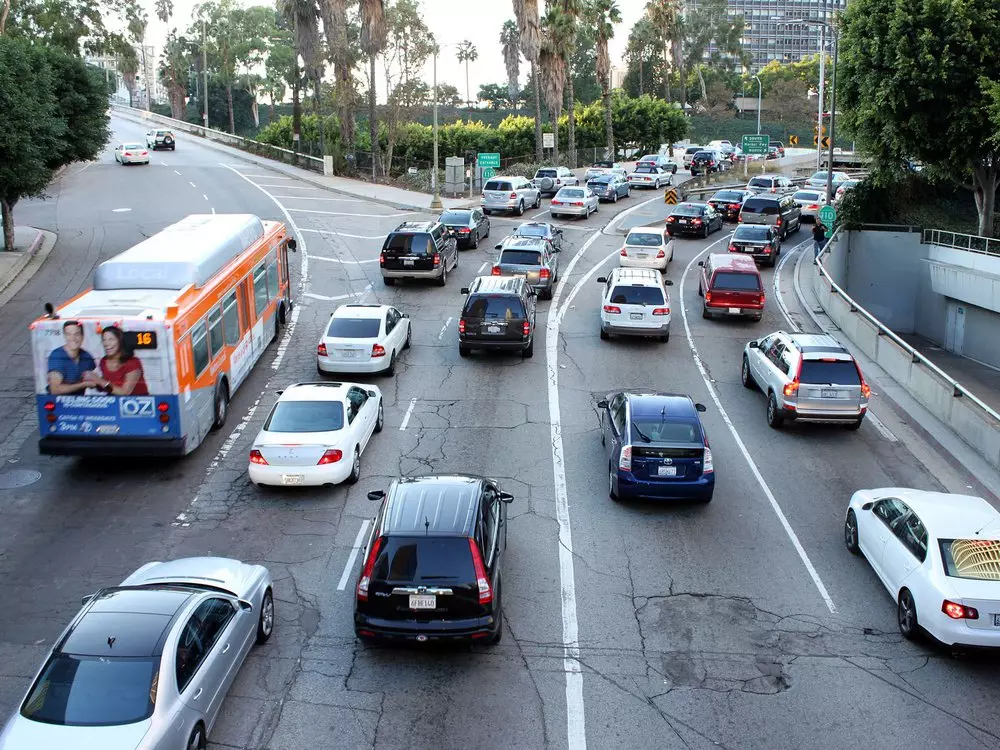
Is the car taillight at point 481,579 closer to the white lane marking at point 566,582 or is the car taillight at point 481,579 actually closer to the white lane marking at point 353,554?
the white lane marking at point 566,582

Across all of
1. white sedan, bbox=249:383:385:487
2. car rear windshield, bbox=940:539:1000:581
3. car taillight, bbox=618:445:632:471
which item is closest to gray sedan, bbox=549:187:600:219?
white sedan, bbox=249:383:385:487

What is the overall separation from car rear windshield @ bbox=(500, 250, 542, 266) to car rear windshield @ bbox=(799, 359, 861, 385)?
40.5ft

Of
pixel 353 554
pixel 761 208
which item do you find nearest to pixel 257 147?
pixel 761 208

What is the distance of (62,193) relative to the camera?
47.2 m

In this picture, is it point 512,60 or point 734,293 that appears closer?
point 734,293

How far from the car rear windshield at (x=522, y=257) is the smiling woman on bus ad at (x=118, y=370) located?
1546cm

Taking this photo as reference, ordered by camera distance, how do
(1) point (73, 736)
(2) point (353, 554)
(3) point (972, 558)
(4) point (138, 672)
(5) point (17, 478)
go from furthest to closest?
(5) point (17, 478), (2) point (353, 554), (3) point (972, 558), (4) point (138, 672), (1) point (73, 736)

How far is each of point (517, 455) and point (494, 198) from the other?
2975cm

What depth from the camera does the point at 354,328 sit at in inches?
869

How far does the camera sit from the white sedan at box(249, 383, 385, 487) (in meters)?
15.8

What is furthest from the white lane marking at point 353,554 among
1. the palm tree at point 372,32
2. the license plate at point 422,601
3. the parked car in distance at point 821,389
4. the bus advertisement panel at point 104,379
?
the palm tree at point 372,32

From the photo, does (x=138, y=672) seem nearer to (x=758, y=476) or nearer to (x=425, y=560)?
(x=425, y=560)

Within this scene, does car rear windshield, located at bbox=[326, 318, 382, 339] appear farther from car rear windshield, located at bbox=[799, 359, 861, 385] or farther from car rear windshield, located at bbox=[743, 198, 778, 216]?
car rear windshield, located at bbox=[743, 198, 778, 216]

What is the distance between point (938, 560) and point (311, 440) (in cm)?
934
